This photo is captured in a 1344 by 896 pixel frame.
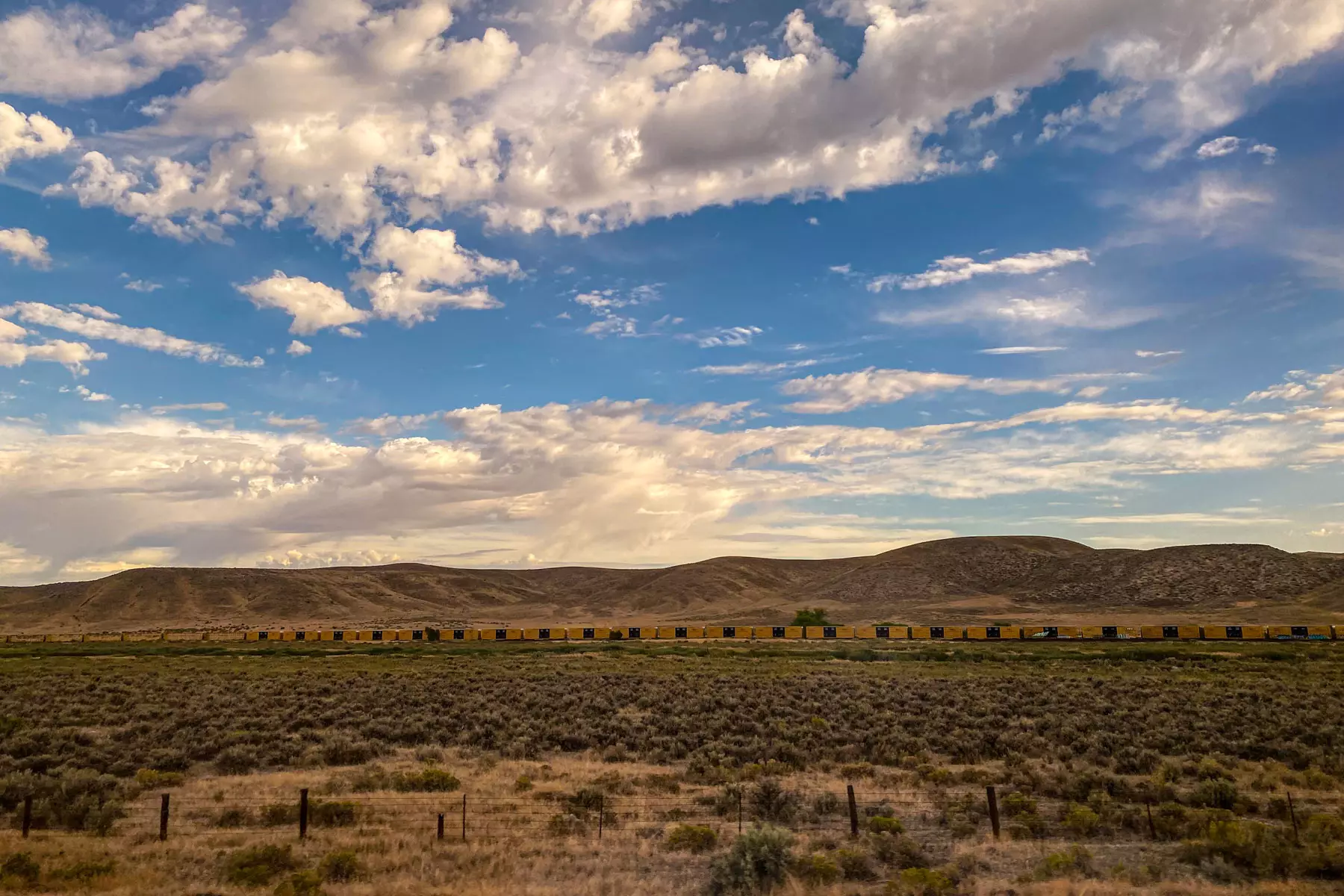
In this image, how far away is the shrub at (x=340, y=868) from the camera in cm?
1229

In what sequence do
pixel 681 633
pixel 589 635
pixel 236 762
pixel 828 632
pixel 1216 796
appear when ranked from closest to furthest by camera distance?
pixel 1216 796 → pixel 236 762 → pixel 828 632 → pixel 681 633 → pixel 589 635

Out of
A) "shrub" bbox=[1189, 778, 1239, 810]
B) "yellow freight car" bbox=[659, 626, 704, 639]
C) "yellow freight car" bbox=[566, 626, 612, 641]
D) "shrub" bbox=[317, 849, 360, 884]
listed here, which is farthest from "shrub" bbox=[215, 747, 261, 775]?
"yellow freight car" bbox=[659, 626, 704, 639]

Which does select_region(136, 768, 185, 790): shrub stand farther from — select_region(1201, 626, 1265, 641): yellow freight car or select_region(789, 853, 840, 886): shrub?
select_region(1201, 626, 1265, 641): yellow freight car

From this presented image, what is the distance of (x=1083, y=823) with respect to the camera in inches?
568

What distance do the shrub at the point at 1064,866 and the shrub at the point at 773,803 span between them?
181 inches

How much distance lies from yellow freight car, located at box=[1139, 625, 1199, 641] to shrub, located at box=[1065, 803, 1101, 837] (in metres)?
58.3

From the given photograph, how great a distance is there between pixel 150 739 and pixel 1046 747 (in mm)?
24636

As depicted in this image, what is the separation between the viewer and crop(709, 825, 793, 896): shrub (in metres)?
11.7

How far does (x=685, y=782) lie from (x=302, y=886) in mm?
9074

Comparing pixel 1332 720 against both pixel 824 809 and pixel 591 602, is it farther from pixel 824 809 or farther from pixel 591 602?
pixel 591 602

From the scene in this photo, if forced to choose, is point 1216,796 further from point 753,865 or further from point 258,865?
point 258,865

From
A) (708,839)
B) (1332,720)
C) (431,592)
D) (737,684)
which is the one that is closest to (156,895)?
(708,839)

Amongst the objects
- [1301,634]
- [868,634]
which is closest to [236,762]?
[868,634]

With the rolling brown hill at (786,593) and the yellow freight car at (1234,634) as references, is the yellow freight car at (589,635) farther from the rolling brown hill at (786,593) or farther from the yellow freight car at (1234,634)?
the yellow freight car at (1234,634)
